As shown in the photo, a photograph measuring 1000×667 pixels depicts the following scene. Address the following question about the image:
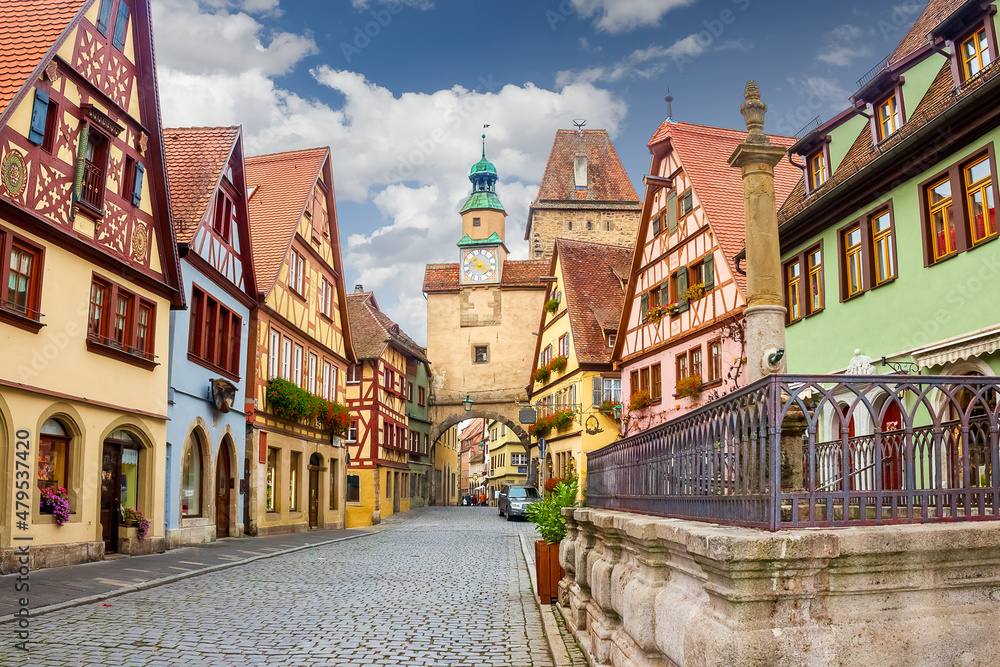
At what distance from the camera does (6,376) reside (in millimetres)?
12461

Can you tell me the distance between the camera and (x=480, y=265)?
56.1 m

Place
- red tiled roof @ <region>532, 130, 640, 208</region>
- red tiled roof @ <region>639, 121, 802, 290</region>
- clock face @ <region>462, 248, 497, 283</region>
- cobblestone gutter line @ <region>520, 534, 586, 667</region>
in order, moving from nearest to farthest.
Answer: cobblestone gutter line @ <region>520, 534, 586, 667</region>
red tiled roof @ <region>639, 121, 802, 290</region>
clock face @ <region>462, 248, 497, 283</region>
red tiled roof @ <region>532, 130, 640, 208</region>

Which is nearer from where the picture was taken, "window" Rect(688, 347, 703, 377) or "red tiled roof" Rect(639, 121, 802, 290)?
"red tiled roof" Rect(639, 121, 802, 290)

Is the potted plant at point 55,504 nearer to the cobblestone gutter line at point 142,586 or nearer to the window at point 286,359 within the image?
the cobblestone gutter line at point 142,586

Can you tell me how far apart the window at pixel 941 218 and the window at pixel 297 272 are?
16993 mm

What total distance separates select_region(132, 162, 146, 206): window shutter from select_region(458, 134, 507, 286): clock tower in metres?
39.2

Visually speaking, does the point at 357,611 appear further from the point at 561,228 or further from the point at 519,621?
the point at 561,228

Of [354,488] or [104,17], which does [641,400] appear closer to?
[354,488]

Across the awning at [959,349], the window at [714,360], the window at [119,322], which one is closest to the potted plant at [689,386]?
the window at [714,360]

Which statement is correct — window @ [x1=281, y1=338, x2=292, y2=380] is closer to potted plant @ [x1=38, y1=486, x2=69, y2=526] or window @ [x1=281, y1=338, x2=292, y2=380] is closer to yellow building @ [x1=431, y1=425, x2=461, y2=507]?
potted plant @ [x1=38, y1=486, x2=69, y2=526]

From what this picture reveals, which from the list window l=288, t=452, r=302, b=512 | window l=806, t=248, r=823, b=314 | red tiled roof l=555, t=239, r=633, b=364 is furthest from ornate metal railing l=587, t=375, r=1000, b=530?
red tiled roof l=555, t=239, r=633, b=364

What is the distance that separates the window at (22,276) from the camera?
12.6 metres

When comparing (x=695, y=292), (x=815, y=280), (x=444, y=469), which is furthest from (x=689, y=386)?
(x=444, y=469)

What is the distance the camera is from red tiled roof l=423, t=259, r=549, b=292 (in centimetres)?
5540
